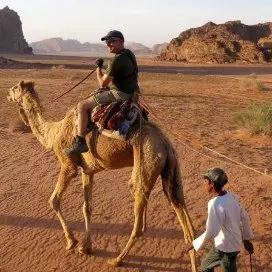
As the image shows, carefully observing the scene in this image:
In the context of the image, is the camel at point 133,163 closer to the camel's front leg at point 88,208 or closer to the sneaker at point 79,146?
the camel's front leg at point 88,208

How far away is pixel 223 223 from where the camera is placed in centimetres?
433

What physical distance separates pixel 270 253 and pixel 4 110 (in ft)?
41.8

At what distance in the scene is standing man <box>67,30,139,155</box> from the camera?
5.61 meters

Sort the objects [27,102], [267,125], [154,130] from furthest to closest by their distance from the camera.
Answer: [267,125] → [27,102] → [154,130]

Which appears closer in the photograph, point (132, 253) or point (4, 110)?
point (132, 253)

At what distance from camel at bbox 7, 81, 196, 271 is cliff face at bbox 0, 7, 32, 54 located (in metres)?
93.3

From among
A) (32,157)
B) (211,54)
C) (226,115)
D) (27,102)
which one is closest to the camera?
(27,102)

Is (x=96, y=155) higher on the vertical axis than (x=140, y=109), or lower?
lower

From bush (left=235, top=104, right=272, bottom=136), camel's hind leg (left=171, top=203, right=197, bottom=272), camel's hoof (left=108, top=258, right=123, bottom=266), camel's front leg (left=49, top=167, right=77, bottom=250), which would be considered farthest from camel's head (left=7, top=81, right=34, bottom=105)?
bush (left=235, top=104, right=272, bottom=136)

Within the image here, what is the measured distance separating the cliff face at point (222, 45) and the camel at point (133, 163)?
4715 cm

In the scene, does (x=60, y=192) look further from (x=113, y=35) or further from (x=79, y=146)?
(x=113, y=35)

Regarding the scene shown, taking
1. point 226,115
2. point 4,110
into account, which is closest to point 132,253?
point 226,115

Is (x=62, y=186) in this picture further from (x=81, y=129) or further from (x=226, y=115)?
(x=226, y=115)

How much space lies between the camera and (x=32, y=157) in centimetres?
1076
